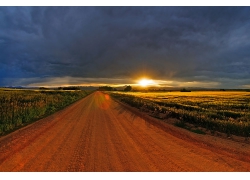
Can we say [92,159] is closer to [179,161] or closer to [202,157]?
[179,161]

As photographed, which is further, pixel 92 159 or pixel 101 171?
pixel 92 159

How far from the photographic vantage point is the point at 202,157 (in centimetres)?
661

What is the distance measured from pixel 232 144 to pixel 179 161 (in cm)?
353

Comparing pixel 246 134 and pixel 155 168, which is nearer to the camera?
pixel 155 168

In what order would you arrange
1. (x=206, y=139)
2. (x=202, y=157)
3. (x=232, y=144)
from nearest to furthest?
(x=202, y=157)
(x=232, y=144)
(x=206, y=139)

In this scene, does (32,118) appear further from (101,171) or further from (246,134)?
(246,134)

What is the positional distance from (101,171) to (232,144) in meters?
5.86

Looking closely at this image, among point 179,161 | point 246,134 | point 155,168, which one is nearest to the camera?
point 155,168
